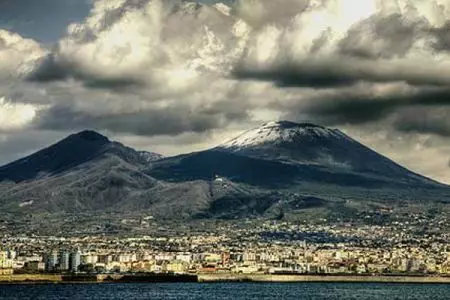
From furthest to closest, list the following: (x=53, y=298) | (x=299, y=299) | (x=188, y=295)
Result: 1. (x=188, y=295)
2. (x=299, y=299)
3. (x=53, y=298)

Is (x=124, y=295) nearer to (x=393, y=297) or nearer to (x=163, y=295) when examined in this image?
(x=163, y=295)

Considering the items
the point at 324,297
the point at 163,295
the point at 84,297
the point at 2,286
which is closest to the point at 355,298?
the point at 324,297

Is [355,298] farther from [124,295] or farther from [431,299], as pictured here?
[124,295]

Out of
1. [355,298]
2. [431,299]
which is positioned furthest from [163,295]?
[431,299]

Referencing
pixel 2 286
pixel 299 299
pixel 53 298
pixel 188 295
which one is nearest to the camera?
pixel 53 298

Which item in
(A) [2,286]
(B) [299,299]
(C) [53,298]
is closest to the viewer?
(C) [53,298]

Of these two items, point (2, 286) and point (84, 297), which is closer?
point (84, 297)

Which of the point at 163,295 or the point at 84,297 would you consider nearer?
the point at 84,297

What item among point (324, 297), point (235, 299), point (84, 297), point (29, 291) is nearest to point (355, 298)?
point (324, 297)

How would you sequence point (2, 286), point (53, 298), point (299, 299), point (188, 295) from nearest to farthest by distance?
1. point (53, 298)
2. point (299, 299)
3. point (188, 295)
4. point (2, 286)
